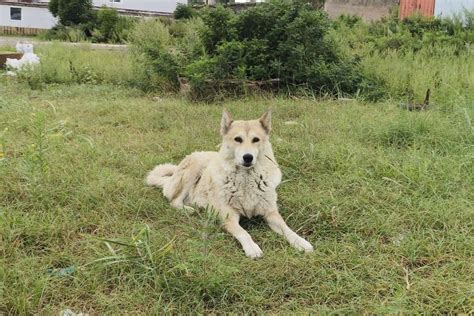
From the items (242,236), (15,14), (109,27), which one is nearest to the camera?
(242,236)

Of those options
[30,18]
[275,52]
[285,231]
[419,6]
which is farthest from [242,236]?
[30,18]

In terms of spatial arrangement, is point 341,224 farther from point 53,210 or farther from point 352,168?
point 53,210

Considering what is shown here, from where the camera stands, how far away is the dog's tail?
3.84 metres

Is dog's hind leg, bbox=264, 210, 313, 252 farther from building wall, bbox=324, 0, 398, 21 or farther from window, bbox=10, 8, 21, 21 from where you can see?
window, bbox=10, 8, 21, 21

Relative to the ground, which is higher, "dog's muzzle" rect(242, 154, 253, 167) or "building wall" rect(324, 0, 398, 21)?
"building wall" rect(324, 0, 398, 21)

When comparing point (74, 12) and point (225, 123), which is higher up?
point (74, 12)

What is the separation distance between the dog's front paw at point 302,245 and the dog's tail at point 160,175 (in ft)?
4.47

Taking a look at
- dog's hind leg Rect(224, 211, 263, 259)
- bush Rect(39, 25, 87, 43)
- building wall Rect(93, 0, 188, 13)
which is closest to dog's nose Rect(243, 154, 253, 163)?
dog's hind leg Rect(224, 211, 263, 259)

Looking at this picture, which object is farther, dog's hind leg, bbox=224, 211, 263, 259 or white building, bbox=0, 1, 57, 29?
white building, bbox=0, 1, 57, 29

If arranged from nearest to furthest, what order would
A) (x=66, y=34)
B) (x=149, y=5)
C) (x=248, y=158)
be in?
(x=248, y=158) < (x=66, y=34) < (x=149, y=5)

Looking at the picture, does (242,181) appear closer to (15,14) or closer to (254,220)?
(254,220)

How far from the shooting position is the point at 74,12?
22.9 metres

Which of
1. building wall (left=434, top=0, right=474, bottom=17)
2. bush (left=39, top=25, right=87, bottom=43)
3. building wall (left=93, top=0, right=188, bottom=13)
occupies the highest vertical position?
building wall (left=93, top=0, right=188, bottom=13)

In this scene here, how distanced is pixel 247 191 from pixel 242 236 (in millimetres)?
427
